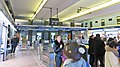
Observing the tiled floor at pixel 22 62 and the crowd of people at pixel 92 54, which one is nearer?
the crowd of people at pixel 92 54

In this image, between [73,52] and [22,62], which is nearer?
[73,52]

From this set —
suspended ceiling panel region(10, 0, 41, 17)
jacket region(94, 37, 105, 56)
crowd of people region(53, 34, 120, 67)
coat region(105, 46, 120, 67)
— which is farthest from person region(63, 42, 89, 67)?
suspended ceiling panel region(10, 0, 41, 17)

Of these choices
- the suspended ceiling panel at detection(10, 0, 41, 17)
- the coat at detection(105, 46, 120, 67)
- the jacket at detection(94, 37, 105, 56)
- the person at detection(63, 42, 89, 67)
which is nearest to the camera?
the person at detection(63, 42, 89, 67)

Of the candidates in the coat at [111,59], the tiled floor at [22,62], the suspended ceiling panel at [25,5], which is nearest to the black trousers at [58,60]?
the coat at [111,59]

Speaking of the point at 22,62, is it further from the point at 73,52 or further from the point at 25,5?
the point at 73,52

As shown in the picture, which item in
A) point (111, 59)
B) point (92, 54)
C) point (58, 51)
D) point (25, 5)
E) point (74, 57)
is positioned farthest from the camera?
point (25, 5)

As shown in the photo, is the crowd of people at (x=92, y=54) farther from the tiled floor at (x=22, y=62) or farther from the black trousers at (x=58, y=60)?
the tiled floor at (x=22, y=62)

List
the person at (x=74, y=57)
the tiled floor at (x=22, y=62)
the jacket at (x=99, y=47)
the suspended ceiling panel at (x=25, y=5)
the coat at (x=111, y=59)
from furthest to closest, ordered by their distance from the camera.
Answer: the suspended ceiling panel at (x=25, y=5) → the tiled floor at (x=22, y=62) → the jacket at (x=99, y=47) → the coat at (x=111, y=59) → the person at (x=74, y=57)

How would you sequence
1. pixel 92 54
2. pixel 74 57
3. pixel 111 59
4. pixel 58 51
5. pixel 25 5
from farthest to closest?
pixel 25 5
pixel 92 54
pixel 58 51
pixel 111 59
pixel 74 57

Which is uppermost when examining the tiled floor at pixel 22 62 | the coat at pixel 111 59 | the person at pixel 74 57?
the person at pixel 74 57

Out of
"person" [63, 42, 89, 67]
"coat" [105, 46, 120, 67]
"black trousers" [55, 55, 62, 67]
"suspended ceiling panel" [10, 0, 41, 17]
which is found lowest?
"black trousers" [55, 55, 62, 67]

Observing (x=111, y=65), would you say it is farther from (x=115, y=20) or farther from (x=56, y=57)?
(x=115, y=20)

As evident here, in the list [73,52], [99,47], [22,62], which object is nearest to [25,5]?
[22,62]

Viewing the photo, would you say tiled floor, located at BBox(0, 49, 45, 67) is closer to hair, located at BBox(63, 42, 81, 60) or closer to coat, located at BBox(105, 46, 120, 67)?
coat, located at BBox(105, 46, 120, 67)
